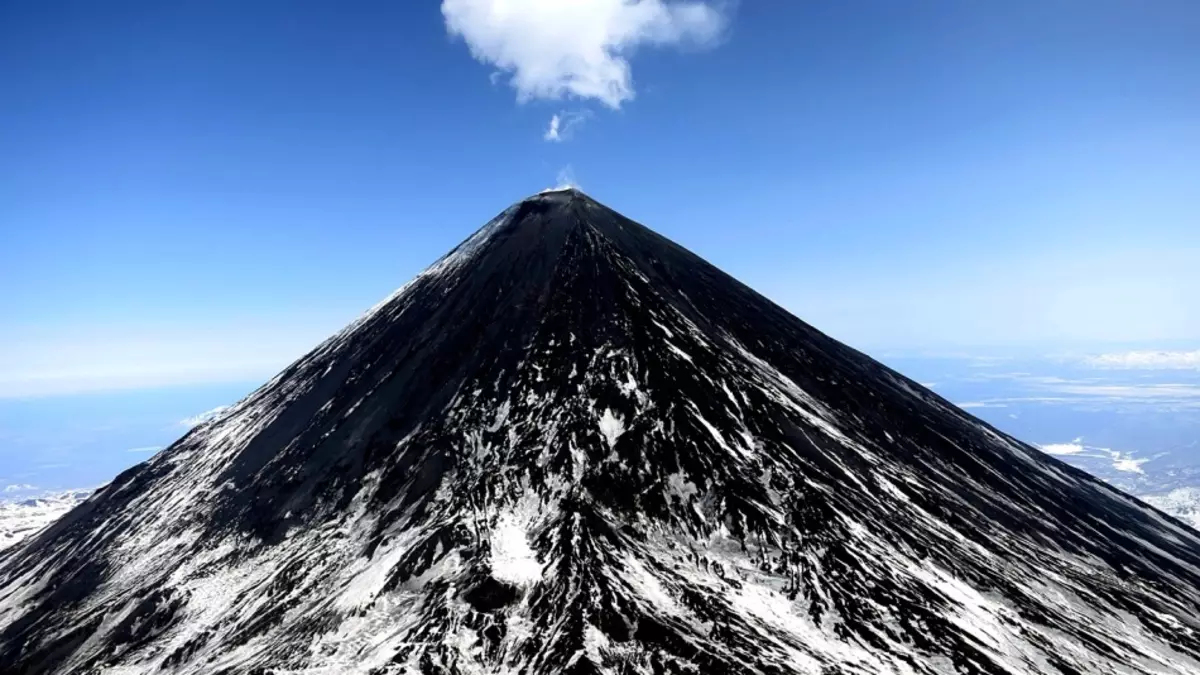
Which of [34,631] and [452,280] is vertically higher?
[452,280]

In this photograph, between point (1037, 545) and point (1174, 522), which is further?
point (1174, 522)

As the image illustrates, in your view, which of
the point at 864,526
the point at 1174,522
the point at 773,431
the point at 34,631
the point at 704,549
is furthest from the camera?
the point at 1174,522

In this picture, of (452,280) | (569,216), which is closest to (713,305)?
(569,216)

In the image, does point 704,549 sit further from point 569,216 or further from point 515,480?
point 569,216

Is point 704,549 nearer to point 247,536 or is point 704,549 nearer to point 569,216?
point 247,536

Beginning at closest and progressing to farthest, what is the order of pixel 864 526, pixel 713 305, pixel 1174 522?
pixel 864 526
pixel 713 305
pixel 1174 522

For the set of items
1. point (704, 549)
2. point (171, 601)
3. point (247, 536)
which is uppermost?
point (704, 549)

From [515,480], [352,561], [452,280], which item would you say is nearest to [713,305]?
[452,280]
